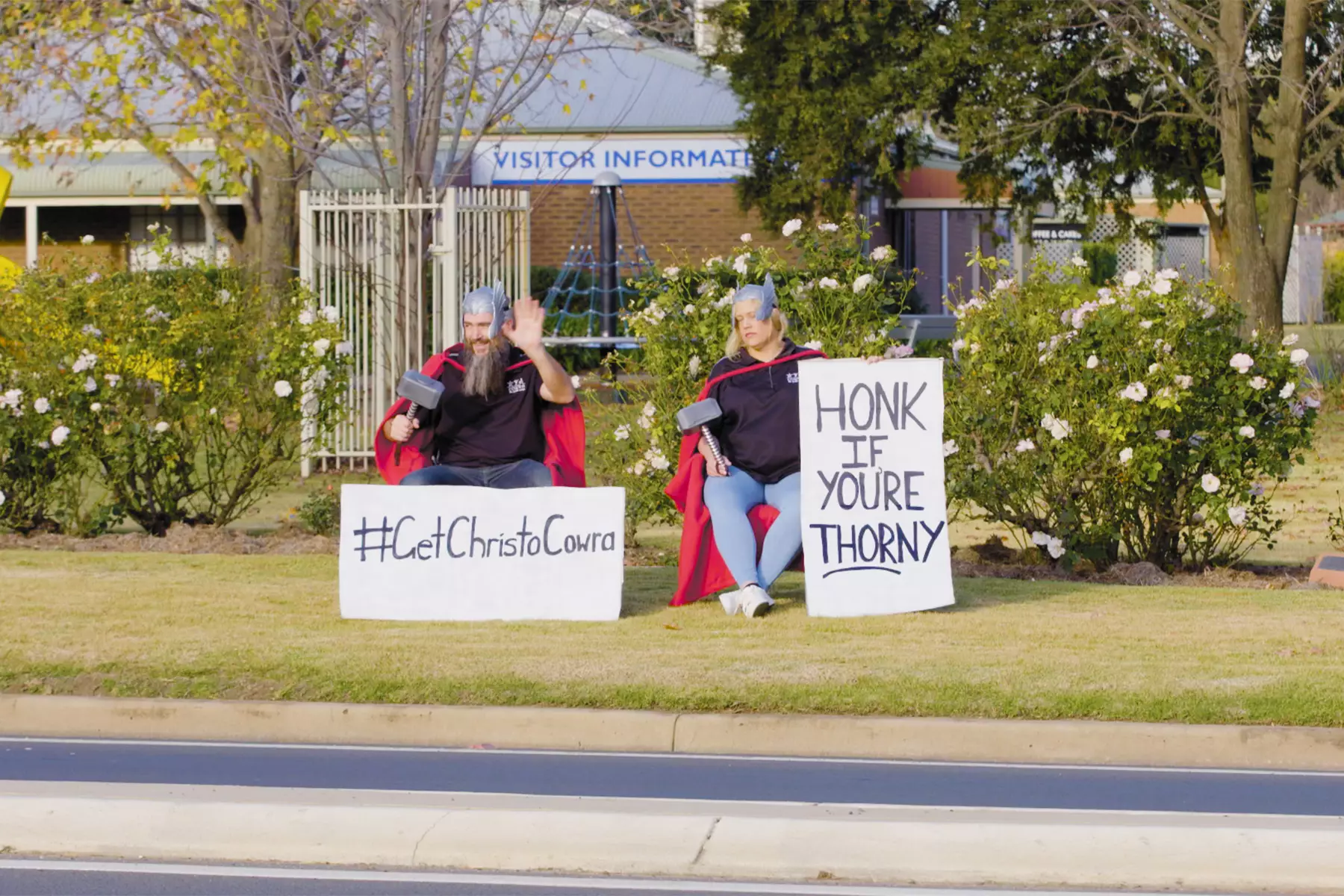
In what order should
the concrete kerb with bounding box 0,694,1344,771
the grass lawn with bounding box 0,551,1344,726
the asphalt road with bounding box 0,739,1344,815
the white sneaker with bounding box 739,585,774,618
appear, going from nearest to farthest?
the asphalt road with bounding box 0,739,1344,815, the concrete kerb with bounding box 0,694,1344,771, the grass lawn with bounding box 0,551,1344,726, the white sneaker with bounding box 739,585,774,618

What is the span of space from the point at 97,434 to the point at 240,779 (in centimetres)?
625

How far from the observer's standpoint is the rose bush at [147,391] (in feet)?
41.4

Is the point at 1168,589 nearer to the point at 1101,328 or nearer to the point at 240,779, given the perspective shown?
the point at 1101,328

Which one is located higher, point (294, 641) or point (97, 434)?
point (97, 434)

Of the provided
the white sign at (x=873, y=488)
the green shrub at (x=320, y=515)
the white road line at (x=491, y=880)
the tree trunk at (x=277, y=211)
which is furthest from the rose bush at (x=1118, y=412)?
the tree trunk at (x=277, y=211)

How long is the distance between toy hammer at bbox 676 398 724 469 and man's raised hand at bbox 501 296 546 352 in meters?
0.80

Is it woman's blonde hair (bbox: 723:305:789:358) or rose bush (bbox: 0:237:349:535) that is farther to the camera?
rose bush (bbox: 0:237:349:535)

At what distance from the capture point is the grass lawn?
25.4 feet

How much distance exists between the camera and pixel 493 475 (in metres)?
10.4

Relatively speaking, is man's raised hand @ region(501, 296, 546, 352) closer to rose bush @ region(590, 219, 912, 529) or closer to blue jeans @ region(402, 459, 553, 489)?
blue jeans @ region(402, 459, 553, 489)

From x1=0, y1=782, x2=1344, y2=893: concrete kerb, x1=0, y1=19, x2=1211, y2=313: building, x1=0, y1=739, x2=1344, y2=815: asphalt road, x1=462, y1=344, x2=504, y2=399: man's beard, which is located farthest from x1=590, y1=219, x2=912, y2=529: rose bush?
x1=0, y1=19, x2=1211, y2=313: building

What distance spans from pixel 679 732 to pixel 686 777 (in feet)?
1.68

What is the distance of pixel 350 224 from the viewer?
56.3ft

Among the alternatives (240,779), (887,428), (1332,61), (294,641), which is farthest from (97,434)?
(1332,61)
